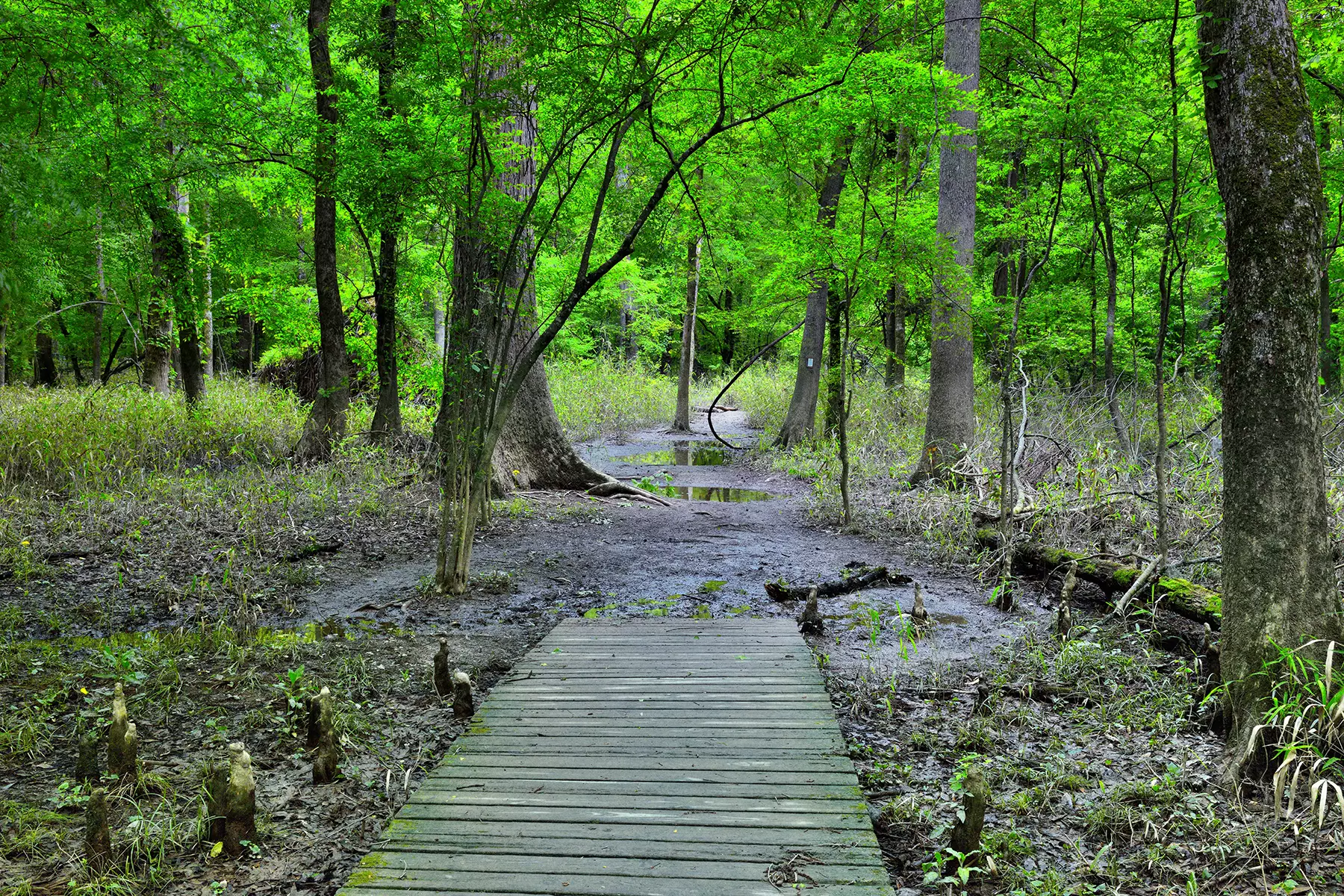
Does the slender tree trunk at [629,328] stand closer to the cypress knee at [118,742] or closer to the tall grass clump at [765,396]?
the tall grass clump at [765,396]

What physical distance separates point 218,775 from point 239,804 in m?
0.15

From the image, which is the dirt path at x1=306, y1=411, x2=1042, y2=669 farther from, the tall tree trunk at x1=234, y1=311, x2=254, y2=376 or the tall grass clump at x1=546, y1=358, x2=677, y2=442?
the tall tree trunk at x1=234, y1=311, x2=254, y2=376

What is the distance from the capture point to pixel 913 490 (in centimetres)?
912

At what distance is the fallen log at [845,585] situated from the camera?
6.30 metres

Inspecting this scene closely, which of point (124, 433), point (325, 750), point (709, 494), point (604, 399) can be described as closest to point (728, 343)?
point (604, 399)

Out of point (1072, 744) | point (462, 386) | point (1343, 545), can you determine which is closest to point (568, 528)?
point (462, 386)

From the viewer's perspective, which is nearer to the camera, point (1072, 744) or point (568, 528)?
point (1072, 744)

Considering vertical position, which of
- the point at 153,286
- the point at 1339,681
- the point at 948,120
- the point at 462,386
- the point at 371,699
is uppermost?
the point at 948,120

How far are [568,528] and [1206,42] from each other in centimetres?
683

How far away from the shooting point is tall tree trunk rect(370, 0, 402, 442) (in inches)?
298

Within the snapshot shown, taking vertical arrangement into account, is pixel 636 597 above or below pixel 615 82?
below

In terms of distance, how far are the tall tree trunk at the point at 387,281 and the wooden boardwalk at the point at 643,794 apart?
5001mm

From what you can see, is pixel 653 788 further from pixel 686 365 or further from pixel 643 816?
pixel 686 365

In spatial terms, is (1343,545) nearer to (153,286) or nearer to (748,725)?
(748,725)
